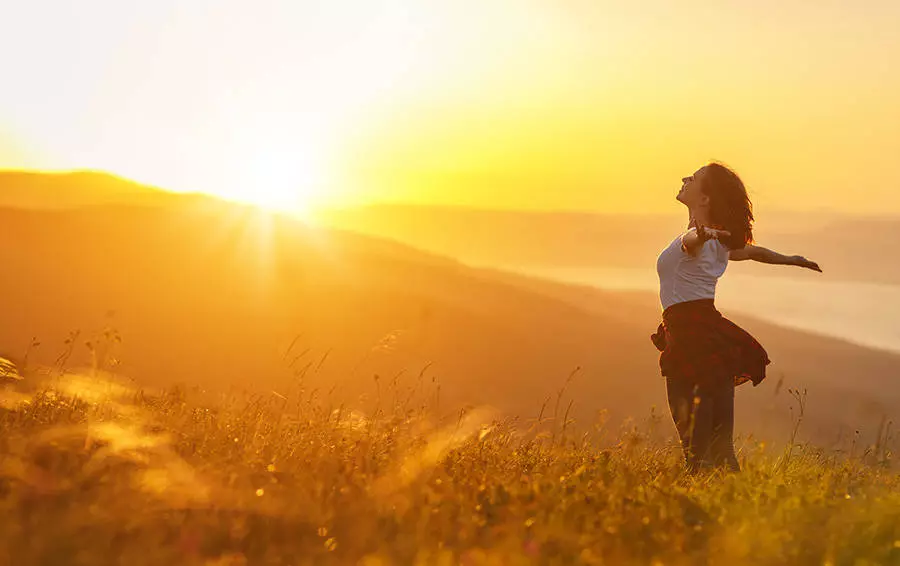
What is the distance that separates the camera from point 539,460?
246 inches

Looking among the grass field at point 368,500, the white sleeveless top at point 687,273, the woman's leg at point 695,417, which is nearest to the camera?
the grass field at point 368,500

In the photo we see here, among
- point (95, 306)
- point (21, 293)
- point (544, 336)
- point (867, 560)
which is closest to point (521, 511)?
point (867, 560)

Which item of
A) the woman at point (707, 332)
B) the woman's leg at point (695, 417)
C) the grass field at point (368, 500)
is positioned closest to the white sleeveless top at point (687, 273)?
the woman at point (707, 332)

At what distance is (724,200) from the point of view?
6.88 metres

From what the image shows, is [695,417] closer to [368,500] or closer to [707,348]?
[707,348]

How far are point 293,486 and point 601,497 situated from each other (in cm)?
162

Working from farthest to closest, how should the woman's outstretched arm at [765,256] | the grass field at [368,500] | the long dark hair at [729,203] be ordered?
the woman's outstretched arm at [765,256] < the long dark hair at [729,203] < the grass field at [368,500]

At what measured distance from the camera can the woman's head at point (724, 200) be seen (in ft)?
22.6

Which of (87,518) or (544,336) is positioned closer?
(87,518)

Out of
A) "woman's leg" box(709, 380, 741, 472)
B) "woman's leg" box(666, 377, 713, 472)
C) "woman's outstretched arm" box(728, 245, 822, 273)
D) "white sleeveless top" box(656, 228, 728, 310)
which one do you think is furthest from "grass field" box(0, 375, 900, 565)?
"woman's outstretched arm" box(728, 245, 822, 273)

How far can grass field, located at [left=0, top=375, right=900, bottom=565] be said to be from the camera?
3.91 m

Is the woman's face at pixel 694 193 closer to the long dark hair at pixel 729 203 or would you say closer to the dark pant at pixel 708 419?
the long dark hair at pixel 729 203

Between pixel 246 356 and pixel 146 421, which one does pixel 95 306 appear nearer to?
pixel 246 356

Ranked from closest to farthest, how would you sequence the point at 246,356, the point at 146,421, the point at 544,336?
1. the point at 146,421
2. the point at 246,356
3. the point at 544,336
